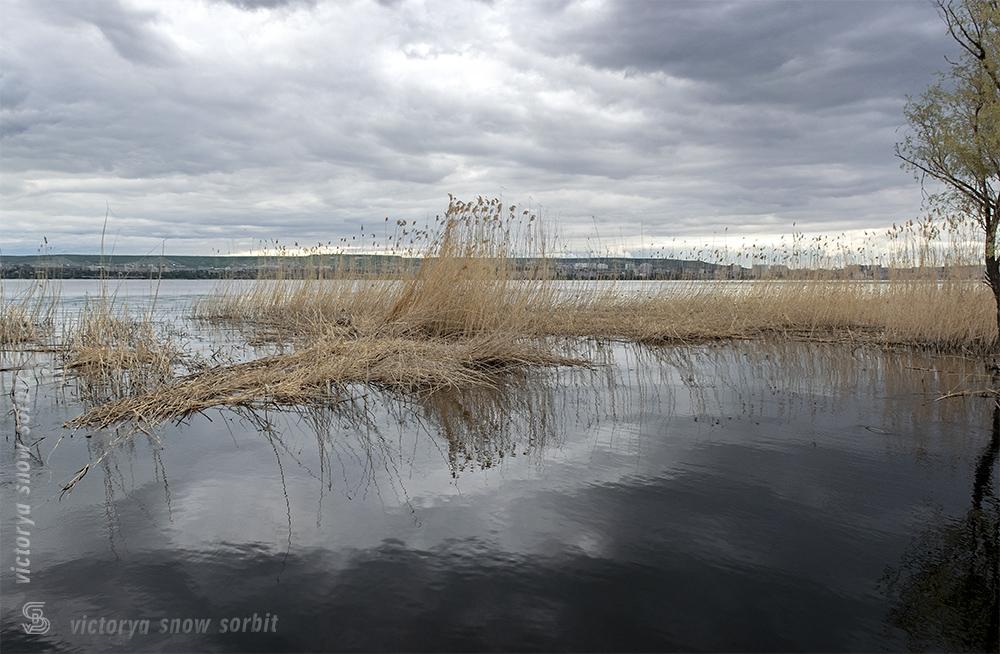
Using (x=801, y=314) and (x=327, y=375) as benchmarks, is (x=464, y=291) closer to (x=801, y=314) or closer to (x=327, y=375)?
(x=327, y=375)

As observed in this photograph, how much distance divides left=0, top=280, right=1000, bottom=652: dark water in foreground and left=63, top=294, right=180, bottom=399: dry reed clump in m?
0.93

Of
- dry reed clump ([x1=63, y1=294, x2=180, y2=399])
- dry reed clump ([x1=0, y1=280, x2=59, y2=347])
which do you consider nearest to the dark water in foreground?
dry reed clump ([x1=63, y1=294, x2=180, y2=399])

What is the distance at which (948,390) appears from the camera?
6.51 metres

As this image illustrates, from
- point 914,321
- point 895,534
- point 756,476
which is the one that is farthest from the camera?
point 914,321

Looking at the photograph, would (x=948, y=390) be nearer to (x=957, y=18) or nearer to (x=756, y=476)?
(x=756, y=476)

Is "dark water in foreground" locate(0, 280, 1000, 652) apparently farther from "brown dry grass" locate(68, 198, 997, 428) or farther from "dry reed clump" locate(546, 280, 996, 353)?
"dry reed clump" locate(546, 280, 996, 353)

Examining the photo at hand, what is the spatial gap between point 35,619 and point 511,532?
79.3 inches

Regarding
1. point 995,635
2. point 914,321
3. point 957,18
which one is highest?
point 957,18

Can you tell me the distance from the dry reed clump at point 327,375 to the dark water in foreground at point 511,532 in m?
0.36

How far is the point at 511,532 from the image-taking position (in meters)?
3.01

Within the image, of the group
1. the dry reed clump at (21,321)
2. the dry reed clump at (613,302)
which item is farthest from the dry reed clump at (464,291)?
the dry reed clump at (21,321)

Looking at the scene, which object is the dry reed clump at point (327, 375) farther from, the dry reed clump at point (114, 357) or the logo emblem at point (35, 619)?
the logo emblem at point (35, 619)

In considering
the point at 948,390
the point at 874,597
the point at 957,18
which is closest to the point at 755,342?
the point at 948,390

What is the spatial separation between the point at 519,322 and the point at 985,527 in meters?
6.52
